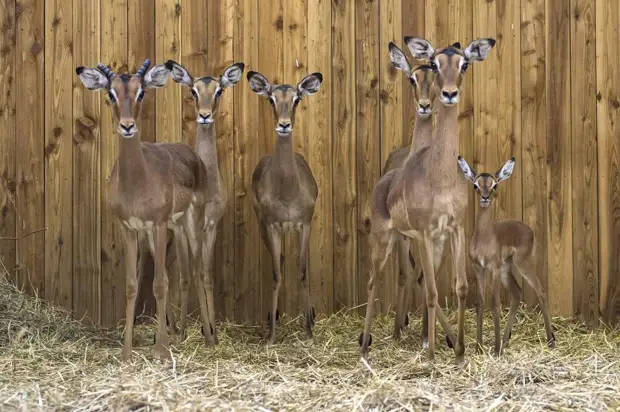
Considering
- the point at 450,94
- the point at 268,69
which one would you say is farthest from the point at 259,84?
the point at 450,94

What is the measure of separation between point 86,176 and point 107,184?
0.72 ft

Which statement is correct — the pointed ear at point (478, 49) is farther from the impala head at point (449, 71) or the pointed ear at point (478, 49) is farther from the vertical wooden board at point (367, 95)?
the vertical wooden board at point (367, 95)

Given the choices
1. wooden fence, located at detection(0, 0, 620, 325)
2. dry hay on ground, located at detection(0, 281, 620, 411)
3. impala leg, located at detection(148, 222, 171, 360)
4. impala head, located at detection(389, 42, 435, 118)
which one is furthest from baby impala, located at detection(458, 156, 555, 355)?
impala leg, located at detection(148, 222, 171, 360)

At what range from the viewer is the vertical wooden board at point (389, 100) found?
9492 millimetres

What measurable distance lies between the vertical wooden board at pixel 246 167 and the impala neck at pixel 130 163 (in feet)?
7.37

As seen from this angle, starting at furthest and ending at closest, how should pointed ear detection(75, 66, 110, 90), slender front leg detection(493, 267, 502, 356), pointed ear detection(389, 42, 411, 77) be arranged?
pointed ear detection(389, 42, 411, 77) → slender front leg detection(493, 267, 502, 356) → pointed ear detection(75, 66, 110, 90)

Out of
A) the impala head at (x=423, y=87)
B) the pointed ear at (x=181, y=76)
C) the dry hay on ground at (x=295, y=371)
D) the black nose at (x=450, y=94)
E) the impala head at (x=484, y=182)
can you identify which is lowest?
the dry hay on ground at (x=295, y=371)

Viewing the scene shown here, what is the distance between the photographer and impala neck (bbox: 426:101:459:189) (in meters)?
7.07

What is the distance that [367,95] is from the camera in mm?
9523

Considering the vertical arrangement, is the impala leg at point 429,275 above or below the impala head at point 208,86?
below

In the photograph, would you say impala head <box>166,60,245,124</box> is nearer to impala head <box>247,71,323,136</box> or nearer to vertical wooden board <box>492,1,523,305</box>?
impala head <box>247,71,323,136</box>

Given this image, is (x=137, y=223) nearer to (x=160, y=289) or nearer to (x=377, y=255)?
(x=160, y=289)

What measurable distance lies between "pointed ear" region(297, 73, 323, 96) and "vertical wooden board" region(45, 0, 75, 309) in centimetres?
235

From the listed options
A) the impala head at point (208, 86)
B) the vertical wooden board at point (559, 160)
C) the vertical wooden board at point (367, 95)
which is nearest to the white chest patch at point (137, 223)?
the impala head at point (208, 86)
